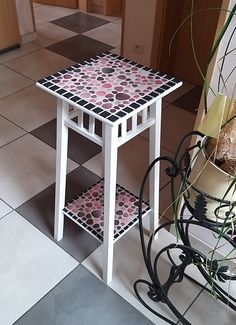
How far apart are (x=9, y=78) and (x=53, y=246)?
57.0 inches

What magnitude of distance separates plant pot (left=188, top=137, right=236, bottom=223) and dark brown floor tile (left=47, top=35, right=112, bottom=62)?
2081 millimetres

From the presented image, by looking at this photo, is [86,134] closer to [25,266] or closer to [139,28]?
[25,266]

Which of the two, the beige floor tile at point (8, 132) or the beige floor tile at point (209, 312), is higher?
the beige floor tile at point (8, 132)

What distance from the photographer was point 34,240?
147 cm

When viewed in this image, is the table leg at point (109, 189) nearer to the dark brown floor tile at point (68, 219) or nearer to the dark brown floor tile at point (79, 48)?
the dark brown floor tile at point (68, 219)

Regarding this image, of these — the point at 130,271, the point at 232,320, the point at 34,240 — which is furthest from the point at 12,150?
the point at 232,320

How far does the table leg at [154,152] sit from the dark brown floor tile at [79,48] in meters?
1.69

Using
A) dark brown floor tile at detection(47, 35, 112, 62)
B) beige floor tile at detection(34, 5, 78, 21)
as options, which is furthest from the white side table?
beige floor tile at detection(34, 5, 78, 21)

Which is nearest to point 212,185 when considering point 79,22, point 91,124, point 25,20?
point 91,124

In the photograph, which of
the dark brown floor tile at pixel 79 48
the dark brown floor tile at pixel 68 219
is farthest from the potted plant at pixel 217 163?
the dark brown floor tile at pixel 79 48

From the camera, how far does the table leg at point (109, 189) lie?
3.23ft

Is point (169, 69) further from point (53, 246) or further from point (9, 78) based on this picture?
point (53, 246)

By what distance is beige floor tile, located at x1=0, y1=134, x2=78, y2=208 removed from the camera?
1.67m

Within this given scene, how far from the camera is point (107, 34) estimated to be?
317 cm
